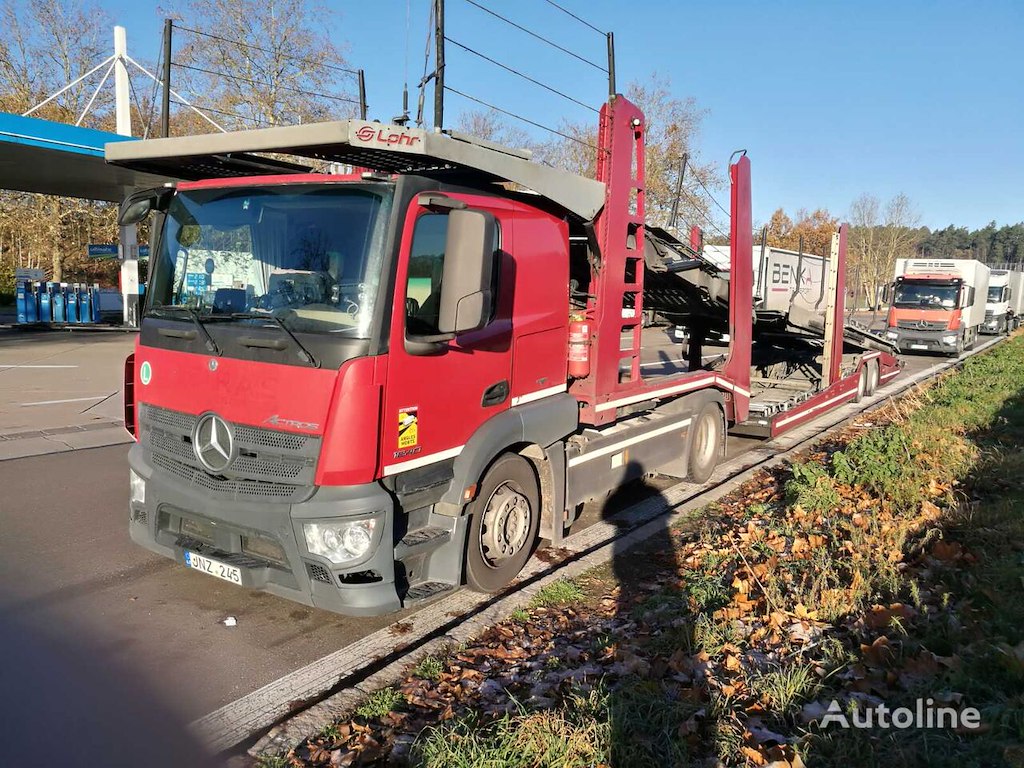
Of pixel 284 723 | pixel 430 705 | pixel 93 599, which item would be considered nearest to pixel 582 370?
pixel 430 705

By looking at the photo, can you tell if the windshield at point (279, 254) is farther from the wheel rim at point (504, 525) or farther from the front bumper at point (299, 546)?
the wheel rim at point (504, 525)

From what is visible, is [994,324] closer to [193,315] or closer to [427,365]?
[427,365]

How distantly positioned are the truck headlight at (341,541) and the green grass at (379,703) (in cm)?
67

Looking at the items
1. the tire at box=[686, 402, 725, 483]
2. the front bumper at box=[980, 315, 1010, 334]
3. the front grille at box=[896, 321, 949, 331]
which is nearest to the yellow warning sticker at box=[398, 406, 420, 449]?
the tire at box=[686, 402, 725, 483]

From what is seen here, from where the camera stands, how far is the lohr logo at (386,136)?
3570 mm

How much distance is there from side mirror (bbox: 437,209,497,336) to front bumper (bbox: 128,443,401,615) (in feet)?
3.26

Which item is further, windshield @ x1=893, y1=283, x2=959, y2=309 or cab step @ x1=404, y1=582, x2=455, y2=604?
windshield @ x1=893, y1=283, x2=959, y2=309

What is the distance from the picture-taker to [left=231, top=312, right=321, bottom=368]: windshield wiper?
12.1 feet

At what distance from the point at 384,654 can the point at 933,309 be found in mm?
24114

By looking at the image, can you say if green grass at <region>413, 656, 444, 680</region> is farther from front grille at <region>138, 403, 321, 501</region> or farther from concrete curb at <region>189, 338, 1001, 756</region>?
front grille at <region>138, 403, 321, 501</region>

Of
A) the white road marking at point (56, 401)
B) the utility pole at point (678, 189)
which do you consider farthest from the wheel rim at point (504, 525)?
the white road marking at point (56, 401)

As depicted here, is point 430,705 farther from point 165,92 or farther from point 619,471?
point 165,92

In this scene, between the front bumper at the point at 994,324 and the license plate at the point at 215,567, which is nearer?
the license plate at the point at 215,567

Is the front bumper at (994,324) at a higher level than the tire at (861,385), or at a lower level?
higher
